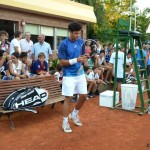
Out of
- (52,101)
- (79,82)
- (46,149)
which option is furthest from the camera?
(52,101)

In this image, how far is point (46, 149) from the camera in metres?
4.48

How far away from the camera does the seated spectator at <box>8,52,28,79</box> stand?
23.4ft

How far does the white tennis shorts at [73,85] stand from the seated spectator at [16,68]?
221cm

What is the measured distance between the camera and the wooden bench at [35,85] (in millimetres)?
5773

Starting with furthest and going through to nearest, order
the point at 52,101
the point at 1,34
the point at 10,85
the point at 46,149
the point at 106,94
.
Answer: the point at 1,34, the point at 106,94, the point at 52,101, the point at 10,85, the point at 46,149

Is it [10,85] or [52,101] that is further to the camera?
[52,101]

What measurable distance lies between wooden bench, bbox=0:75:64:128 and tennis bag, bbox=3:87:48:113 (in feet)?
0.50

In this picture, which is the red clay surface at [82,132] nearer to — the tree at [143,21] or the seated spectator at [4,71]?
the seated spectator at [4,71]

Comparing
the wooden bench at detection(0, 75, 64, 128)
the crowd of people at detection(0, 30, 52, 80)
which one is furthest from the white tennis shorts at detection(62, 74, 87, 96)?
the crowd of people at detection(0, 30, 52, 80)

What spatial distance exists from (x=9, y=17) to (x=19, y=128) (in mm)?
9074

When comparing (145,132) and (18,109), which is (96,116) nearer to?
(145,132)

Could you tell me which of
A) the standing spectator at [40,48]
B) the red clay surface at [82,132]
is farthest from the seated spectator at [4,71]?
the standing spectator at [40,48]

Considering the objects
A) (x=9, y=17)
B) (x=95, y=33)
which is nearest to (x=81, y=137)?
(x=9, y=17)

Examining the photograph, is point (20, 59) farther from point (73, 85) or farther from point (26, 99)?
point (73, 85)
